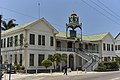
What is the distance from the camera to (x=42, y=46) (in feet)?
149

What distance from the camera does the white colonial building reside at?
4328 centimetres

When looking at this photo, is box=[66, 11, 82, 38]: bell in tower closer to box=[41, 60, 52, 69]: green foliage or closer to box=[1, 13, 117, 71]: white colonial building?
box=[1, 13, 117, 71]: white colonial building

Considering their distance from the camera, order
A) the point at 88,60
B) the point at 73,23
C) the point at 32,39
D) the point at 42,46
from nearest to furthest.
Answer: the point at 32,39, the point at 42,46, the point at 88,60, the point at 73,23

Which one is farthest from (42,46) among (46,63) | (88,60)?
(88,60)

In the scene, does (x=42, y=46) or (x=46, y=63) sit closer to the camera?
(x=46, y=63)

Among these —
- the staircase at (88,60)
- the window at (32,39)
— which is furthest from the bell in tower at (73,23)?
the window at (32,39)

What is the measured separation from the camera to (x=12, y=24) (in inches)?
2657

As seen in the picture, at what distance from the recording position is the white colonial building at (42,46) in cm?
4328

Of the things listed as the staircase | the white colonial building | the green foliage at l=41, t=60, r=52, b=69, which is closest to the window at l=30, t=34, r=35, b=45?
the white colonial building

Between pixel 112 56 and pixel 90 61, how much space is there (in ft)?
43.5

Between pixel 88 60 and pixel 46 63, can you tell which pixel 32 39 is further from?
pixel 88 60

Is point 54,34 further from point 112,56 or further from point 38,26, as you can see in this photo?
point 112,56

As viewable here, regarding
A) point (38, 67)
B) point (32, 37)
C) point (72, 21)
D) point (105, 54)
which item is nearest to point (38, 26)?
point (32, 37)

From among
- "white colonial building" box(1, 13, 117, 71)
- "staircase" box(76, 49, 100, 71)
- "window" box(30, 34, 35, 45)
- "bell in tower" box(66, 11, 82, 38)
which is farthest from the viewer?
"bell in tower" box(66, 11, 82, 38)
